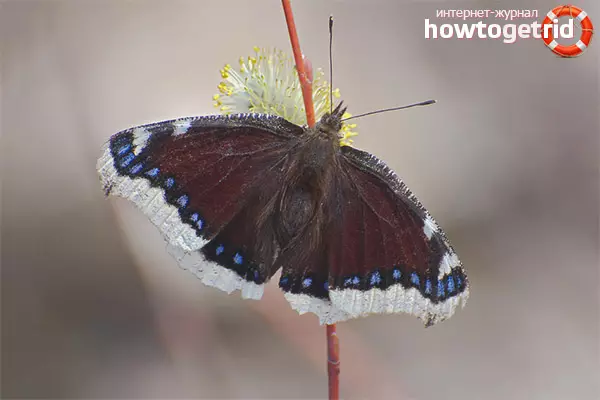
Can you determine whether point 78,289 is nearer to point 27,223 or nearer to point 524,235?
point 27,223

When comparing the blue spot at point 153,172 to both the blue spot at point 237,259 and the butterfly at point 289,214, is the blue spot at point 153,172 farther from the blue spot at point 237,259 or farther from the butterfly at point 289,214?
the blue spot at point 237,259

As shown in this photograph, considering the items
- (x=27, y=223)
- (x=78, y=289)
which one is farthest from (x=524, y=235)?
(x=27, y=223)

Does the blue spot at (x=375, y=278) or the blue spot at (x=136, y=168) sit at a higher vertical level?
the blue spot at (x=136, y=168)

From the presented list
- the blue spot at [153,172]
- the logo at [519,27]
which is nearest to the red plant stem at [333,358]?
the blue spot at [153,172]

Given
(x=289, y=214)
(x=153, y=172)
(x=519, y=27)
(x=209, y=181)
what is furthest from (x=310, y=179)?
(x=519, y=27)

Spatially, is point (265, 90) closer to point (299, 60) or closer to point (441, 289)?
point (299, 60)

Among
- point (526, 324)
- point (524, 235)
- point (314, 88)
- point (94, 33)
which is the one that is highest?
point (94, 33)

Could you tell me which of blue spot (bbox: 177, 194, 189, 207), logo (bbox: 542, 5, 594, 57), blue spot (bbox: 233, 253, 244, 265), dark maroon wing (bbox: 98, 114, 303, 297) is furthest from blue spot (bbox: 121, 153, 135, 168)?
logo (bbox: 542, 5, 594, 57)
